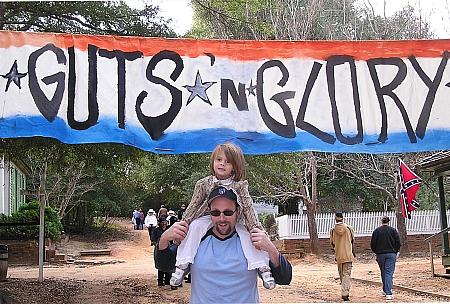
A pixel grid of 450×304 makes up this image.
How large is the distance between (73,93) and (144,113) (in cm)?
58

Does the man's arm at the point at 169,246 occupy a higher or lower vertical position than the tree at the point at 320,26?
lower

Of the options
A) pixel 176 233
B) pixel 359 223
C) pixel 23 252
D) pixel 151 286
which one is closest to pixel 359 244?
pixel 359 223

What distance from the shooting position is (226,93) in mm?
5266

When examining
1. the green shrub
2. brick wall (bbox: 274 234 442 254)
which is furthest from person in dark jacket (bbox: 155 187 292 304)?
brick wall (bbox: 274 234 442 254)

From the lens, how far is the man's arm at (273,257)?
3.30 meters

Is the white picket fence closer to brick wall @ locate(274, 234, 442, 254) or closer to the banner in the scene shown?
brick wall @ locate(274, 234, 442, 254)

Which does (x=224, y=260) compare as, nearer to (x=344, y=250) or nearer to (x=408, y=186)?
(x=344, y=250)

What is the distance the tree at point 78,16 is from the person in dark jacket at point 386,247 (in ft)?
18.4

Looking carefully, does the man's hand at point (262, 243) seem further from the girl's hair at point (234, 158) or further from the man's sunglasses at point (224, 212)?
the girl's hair at point (234, 158)

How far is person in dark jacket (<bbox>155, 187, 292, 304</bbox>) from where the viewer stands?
3295 millimetres

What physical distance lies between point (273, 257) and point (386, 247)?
960 cm

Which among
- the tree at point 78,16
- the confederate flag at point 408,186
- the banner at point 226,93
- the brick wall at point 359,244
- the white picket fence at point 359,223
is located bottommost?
the brick wall at point 359,244

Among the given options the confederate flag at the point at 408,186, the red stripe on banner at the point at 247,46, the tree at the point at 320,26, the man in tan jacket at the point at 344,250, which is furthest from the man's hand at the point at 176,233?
the confederate flag at the point at 408,186

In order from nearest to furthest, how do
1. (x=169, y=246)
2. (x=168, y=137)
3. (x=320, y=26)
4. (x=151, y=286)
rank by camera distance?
(x=169, y=246), (x=168, y=137), (x=151, y=286), (x=320, y=26)
